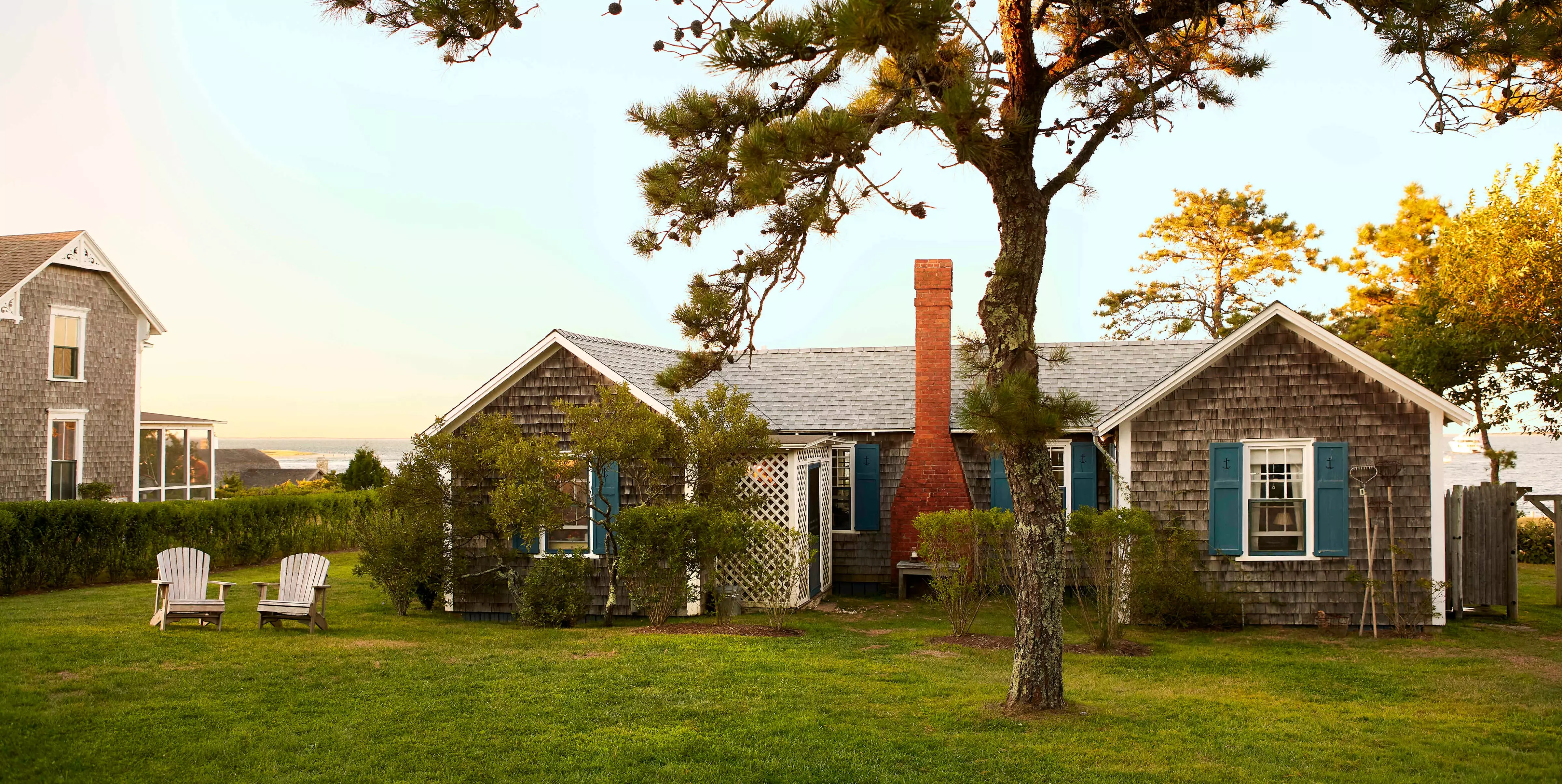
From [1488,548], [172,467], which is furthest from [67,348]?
[1488,548]

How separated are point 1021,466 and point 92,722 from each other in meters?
7.15

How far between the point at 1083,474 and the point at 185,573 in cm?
1214

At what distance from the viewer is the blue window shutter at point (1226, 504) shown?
12.8 metres

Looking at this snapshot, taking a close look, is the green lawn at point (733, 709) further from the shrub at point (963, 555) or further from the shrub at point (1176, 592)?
the shrub at point (963, 555)

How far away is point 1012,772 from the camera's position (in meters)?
6.60

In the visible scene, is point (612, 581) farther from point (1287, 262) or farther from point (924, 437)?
point (1287, 262)

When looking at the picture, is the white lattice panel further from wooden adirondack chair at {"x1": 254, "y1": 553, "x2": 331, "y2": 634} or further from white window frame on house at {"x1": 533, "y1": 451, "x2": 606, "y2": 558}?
wooden adirondack chair at {"x1": 254, "y1": 553, "x2": 331, "y2": 634}

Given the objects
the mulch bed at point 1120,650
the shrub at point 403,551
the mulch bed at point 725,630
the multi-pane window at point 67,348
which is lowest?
the mulch bed at point 1120,650

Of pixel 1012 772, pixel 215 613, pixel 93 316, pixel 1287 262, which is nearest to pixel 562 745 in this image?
pixel 1012 772

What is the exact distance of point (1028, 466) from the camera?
25.6 ft

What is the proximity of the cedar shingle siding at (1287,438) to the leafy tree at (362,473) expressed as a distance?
766 inches

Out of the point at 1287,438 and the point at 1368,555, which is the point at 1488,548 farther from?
the point at 1287,438

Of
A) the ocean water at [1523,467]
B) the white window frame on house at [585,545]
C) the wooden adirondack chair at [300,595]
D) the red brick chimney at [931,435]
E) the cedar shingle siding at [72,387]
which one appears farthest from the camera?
the ocean water at [1523,467]

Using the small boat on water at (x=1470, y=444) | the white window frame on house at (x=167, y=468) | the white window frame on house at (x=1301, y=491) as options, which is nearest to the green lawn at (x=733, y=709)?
the white window frame on house at (x=1301, y=491)
